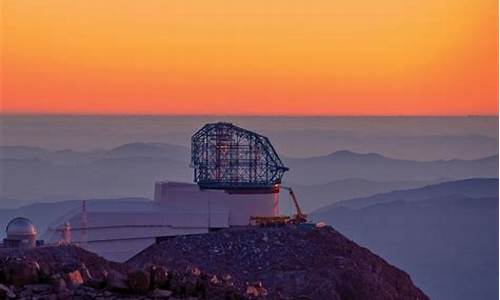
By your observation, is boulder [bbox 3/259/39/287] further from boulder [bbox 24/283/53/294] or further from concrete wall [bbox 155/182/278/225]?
concrete wall [bbox 155/182/278/225]

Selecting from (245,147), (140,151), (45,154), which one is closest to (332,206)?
(140,151)

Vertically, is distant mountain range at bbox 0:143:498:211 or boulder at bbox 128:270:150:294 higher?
boulder at bbox 128:270:150:294

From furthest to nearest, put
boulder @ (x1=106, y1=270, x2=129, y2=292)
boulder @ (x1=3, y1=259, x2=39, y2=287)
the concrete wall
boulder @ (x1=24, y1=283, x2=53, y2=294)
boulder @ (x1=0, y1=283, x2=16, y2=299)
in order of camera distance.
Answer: the concrete wall
boulder @ (x1=3, y1=259, x2=39, y2=287)
boulder @ (x1=106, y1=270, x2=129, y2=292)
boulder @ (x1=24, y1=283, x2=53, y2=294)
boulder @ (x1=0, y1=283, x2=16, y2=299)

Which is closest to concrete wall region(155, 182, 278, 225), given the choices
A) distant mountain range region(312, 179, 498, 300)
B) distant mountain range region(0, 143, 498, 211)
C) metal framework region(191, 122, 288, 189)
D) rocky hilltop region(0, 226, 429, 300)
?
metal framework region(191, 122, 288, 189)

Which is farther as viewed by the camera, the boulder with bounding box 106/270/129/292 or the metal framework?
the metal framework

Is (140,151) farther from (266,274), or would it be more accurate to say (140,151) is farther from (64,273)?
(64,273)

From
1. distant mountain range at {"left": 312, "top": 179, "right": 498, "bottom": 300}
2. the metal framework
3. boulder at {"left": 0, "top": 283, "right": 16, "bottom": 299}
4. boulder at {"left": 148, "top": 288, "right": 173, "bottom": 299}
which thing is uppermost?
the metal framework

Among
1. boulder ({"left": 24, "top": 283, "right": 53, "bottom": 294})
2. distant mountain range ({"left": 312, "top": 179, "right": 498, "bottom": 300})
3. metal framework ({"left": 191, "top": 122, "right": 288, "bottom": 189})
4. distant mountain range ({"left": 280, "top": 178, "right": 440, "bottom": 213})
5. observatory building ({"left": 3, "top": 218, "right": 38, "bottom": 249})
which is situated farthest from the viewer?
distant mountain range ({"left": 280, "top": 178, "right": 440, "bottom": 213})
